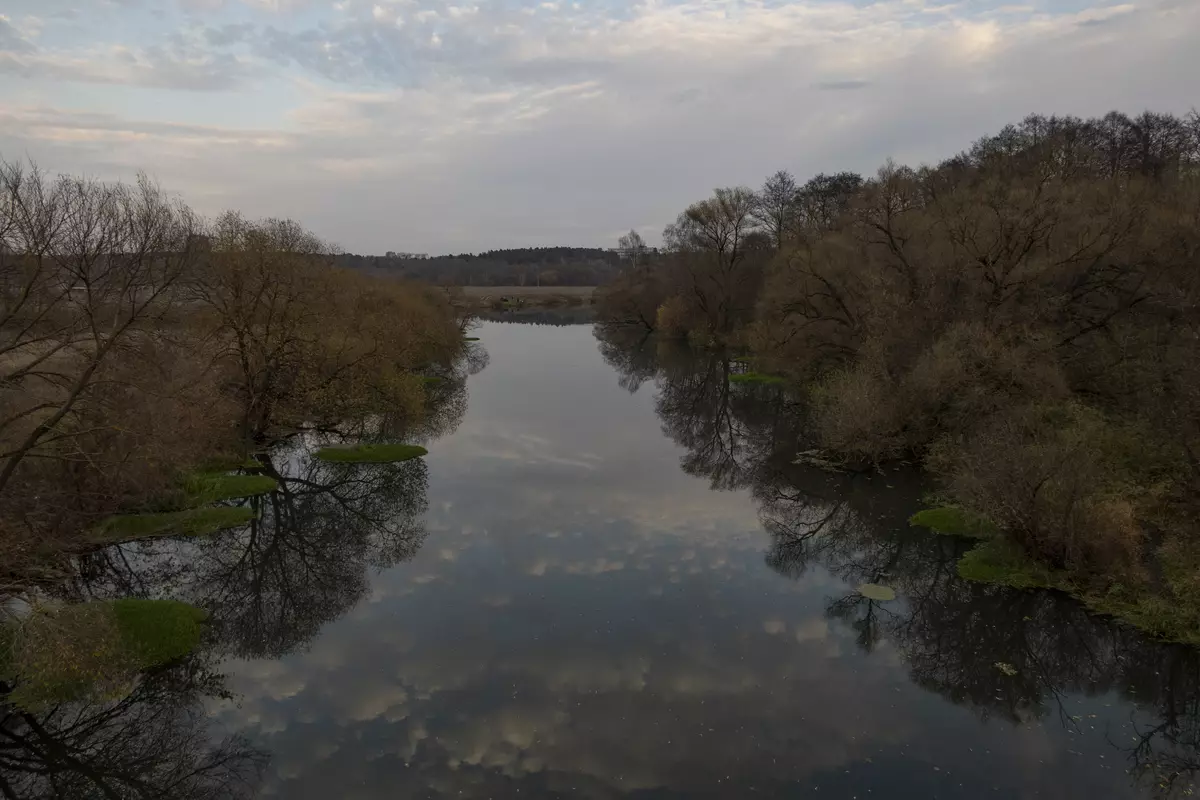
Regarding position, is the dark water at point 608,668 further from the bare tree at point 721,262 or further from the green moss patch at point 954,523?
the bare tree at point 721,262

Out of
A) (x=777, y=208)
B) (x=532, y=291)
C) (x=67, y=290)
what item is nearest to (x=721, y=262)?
(x=777, y=208)

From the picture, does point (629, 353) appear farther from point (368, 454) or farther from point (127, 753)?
point (127, 753)

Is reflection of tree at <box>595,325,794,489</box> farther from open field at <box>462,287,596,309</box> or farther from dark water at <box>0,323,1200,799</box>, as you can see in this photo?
open field at <box>462,287,596,309</box>

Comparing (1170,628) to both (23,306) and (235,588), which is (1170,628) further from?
(23,306)

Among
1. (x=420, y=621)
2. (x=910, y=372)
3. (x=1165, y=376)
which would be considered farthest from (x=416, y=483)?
(x=1165, y=376)

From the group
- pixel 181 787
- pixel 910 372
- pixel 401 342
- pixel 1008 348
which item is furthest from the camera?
pixel 401 342

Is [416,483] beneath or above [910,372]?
beneath

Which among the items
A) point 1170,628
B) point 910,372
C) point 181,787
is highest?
point 910,372

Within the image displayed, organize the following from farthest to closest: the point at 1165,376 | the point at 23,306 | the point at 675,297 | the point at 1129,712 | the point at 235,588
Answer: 1. the point at 675,297
2. the point at 1165,376
3. the point at 235,588
4. the point at 23,306
5. the point at 1129,712
